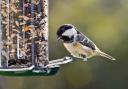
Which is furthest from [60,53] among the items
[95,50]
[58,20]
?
[95,50]

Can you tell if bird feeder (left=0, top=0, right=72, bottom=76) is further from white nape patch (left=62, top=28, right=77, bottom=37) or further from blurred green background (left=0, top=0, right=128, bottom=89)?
blurred green background (left=0, top=0, right=128, bottom=89)

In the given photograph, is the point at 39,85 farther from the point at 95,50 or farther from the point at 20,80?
the point at 95,50

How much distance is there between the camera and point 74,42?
13.1 feet

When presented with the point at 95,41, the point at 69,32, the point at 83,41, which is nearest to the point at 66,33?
the point at 69,32

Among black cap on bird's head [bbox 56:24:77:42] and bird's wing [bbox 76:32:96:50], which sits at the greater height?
black cap on bird's head [bbox 56:24:77:42]

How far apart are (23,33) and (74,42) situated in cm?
34

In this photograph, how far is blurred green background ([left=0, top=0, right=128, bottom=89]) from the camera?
459 centimetres

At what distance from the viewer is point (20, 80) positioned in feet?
15.5

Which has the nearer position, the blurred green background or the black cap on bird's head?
the black cap on bird's head

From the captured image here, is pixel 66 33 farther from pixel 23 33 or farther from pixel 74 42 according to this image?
pixel 23 33

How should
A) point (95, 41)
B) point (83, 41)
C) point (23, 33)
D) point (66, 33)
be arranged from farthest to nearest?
point (95, 41), point (83, 41), point (66, 33), point (23, 33)

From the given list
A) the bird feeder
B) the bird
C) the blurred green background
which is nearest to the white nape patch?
the bird

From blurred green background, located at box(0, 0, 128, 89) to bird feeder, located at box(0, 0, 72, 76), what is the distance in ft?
2.45

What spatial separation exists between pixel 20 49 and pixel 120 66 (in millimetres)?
1019
